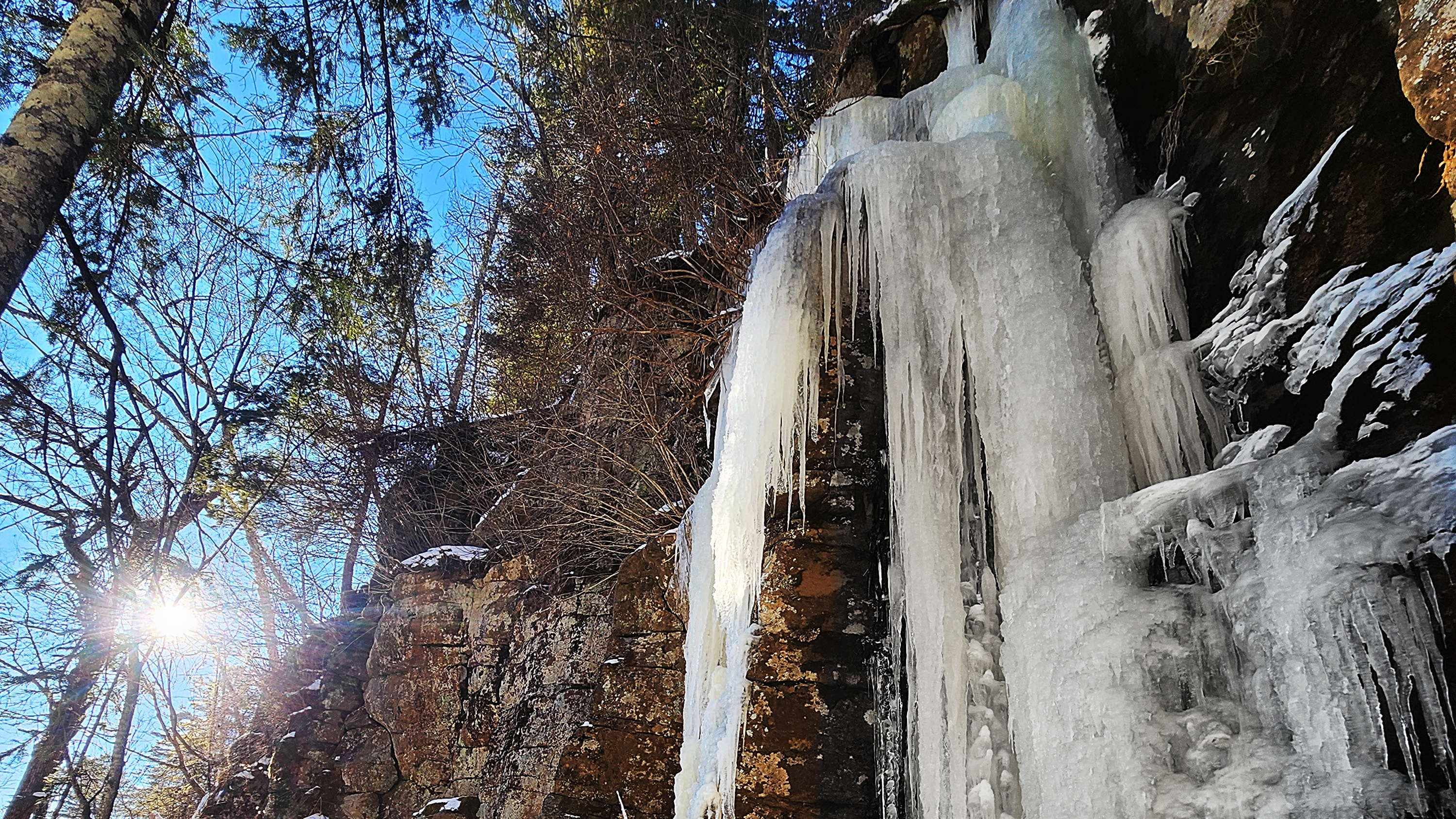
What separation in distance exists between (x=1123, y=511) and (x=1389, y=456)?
2.15 ft

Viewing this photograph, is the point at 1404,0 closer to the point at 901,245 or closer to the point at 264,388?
the point at 901,245

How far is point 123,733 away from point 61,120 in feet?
19.0

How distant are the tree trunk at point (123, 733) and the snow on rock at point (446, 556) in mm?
2212

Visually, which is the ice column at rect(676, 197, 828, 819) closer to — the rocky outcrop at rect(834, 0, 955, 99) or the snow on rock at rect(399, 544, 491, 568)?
the rocky outcrop at rect(834, 0, 955, 99)

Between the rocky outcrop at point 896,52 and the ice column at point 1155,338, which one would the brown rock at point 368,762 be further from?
the rocky outcrop at point 896,52

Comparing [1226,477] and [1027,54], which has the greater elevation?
[1027,54]

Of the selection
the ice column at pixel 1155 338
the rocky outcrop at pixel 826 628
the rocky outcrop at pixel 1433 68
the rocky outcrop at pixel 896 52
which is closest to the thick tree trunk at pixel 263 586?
the rocky outcrop at pixel 826 628

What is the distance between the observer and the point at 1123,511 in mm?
2215

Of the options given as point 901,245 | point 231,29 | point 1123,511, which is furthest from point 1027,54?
point 231,29

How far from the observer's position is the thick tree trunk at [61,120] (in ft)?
7.35

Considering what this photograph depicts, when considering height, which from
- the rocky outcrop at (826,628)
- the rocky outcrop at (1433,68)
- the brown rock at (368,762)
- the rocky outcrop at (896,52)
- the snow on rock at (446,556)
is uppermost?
the rocky outcrop at (896,52)

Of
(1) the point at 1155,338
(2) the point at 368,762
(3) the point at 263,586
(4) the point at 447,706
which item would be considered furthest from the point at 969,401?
(3) the point at 263,586

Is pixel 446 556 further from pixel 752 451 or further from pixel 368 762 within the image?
pixel 752 451

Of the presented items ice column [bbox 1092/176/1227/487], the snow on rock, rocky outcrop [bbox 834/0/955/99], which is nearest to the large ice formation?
ice column [bbox 1092/176/1227/487]
